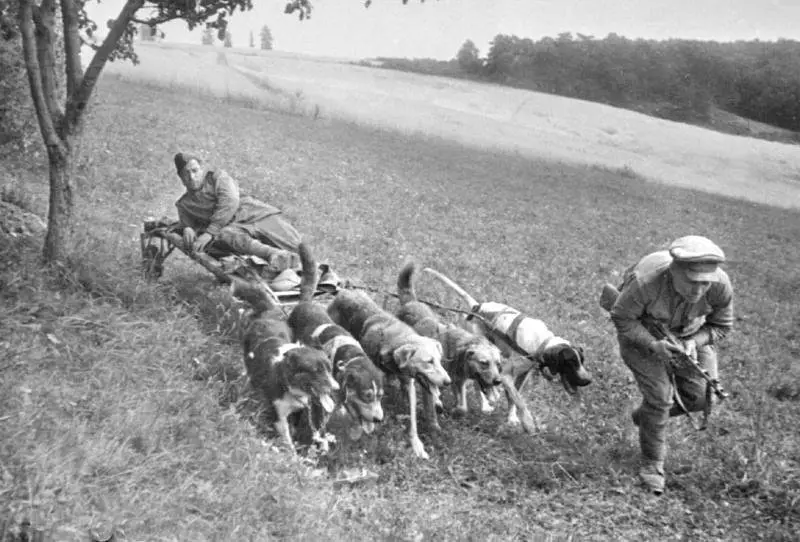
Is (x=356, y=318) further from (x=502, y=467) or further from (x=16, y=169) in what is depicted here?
(x=16, y=169)

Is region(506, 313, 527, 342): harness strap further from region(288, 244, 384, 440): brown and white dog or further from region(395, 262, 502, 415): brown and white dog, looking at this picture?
region(288, 244, 384, 440): brown and white dog

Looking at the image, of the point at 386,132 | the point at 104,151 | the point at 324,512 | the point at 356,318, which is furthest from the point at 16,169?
the point at 386,132

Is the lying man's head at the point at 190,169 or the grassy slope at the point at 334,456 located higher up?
the lying man's head at the point at 190,169

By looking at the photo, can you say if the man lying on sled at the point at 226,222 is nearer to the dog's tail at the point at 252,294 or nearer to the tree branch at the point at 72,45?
the dog's tail at the point at 252,294

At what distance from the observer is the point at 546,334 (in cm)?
687

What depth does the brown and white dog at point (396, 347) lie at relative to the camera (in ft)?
19.7

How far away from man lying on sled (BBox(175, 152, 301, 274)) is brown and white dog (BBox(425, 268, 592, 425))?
2.33 m

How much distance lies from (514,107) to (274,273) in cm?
2533

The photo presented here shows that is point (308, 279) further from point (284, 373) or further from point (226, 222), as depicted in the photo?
point (284, 373)

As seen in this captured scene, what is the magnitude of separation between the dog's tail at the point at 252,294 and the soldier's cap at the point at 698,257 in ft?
13.1

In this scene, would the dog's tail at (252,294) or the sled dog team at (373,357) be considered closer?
the sled dog team at (373,357)

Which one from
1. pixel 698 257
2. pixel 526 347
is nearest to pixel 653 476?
pixel 526 347

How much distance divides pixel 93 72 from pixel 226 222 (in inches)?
95.3

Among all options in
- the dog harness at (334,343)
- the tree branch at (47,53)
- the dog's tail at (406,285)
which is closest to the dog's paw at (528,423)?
the dog harness at (334,343)
